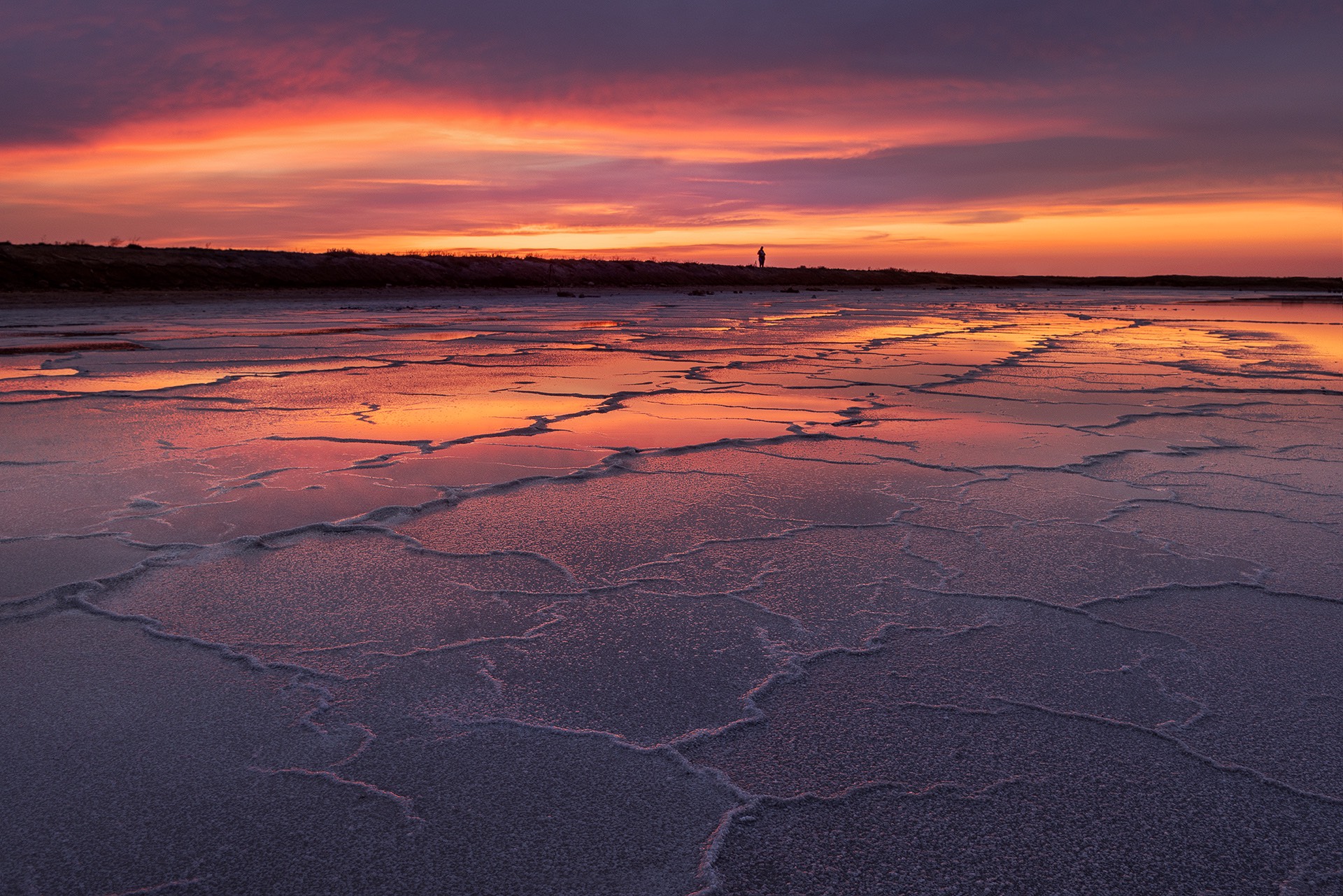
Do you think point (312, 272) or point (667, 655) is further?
point (312, 272)

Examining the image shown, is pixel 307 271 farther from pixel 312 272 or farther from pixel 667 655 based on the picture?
pixel 667 655

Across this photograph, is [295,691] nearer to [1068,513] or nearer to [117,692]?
[117,692]

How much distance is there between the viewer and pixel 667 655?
78.4 inches

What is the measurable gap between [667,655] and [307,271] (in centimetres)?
2766

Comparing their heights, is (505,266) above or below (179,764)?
above

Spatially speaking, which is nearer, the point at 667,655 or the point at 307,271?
the point at 667,655

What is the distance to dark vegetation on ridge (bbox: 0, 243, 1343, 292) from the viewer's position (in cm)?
2005

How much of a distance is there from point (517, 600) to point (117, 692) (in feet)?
2.85

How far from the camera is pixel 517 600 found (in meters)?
2.31

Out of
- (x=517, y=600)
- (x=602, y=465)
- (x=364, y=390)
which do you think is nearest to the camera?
(x=517, y=600)

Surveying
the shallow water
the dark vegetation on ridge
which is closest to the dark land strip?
the dark vegetation on ridge

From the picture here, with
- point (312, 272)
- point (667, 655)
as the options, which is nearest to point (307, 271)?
point (312, 272)

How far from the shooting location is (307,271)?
26.9 meters

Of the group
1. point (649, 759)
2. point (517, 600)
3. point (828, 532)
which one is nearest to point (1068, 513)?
point (828, 532)
